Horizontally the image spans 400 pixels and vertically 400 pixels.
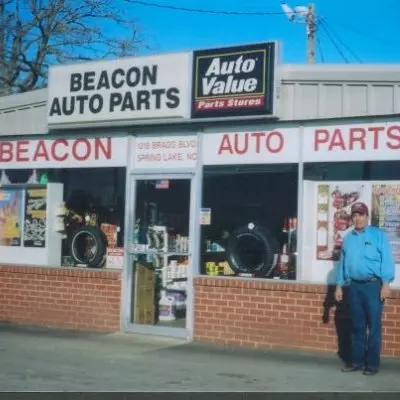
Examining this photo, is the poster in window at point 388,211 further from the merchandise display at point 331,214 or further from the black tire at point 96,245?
the black tire at point 96,245

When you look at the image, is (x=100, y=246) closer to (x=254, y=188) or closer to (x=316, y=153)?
(x=254, y=188)

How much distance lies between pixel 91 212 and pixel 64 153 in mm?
997

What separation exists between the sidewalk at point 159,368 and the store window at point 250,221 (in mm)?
1142

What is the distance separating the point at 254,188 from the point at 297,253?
108 cm

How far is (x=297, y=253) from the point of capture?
9539 millimetres

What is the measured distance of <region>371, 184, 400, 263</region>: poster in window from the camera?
9.02 metres

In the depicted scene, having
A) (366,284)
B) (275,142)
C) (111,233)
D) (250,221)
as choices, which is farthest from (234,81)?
(366,284)

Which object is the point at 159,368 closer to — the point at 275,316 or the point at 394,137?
the point at 275,316

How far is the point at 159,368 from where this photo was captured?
8.29m

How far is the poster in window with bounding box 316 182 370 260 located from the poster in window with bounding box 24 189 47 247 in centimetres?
443

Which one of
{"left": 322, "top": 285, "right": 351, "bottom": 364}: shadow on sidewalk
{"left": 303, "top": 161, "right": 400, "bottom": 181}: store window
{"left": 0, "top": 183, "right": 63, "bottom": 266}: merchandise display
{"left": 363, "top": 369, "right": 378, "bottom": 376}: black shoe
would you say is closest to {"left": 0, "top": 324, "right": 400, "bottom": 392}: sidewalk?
{"left": 363, "top": 369, "right": 378, "bottom": 376}: black shoe

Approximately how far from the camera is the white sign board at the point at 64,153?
10922 millimetres

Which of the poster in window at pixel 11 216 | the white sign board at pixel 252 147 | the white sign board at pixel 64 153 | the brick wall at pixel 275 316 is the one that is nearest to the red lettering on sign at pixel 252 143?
the white sign board at pixel 252 147

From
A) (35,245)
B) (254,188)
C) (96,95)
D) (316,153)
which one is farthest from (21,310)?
(316,153)
